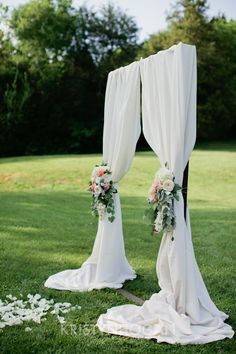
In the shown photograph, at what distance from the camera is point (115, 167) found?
6.28 meters

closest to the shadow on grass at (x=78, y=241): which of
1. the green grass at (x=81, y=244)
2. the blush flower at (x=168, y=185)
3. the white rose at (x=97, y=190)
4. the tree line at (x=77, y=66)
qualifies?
the green grass at (x=81, y=244)

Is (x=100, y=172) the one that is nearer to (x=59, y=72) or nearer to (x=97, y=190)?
(x=97, y=190)

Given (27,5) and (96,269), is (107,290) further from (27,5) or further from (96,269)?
(27,5)

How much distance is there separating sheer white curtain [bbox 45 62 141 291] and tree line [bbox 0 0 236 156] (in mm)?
23543

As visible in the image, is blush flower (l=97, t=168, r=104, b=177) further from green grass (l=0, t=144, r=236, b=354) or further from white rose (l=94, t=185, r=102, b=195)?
green grass (l=0, t=144, r=236, b=354)

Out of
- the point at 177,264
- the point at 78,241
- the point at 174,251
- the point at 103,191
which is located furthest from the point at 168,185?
the point at 78,241

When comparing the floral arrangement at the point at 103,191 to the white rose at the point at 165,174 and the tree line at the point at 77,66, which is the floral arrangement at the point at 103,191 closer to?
the white rose at the point at 165,174

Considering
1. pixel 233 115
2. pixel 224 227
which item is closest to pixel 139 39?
pixel 233 115

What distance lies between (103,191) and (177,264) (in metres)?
1.89

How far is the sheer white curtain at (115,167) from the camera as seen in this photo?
5.94 meters

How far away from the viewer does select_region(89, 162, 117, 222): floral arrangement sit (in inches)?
244

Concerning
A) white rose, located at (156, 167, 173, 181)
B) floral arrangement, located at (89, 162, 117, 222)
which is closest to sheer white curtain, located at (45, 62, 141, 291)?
floral arrangement, located at (89, 162, 117, 222)

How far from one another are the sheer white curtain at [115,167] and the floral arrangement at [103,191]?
0.12 metres

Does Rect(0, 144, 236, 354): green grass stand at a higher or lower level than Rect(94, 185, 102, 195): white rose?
lower
